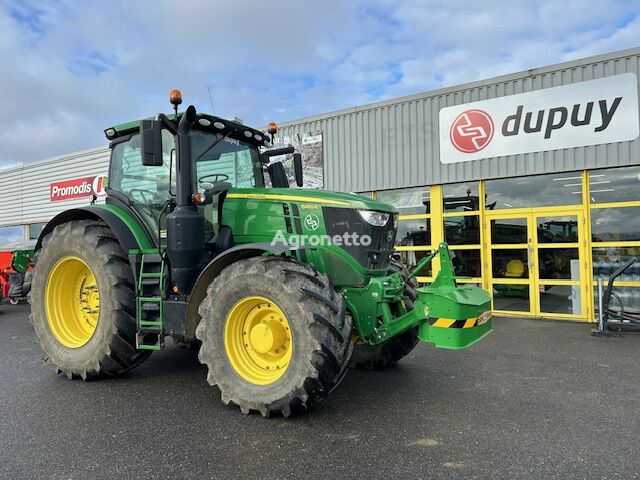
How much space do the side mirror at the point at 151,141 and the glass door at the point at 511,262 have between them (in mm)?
7195

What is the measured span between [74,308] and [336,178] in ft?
23.4

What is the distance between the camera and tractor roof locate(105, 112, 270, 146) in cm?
480

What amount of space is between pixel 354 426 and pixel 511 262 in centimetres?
677

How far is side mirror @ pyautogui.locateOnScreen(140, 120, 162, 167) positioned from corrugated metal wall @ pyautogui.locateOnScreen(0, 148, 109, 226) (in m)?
11.9

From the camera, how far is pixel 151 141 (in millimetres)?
4109

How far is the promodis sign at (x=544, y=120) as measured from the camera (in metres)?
8.15

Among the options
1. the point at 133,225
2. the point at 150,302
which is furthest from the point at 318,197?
the point at 133,225

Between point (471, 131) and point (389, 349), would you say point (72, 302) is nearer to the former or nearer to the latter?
point (389, 349)

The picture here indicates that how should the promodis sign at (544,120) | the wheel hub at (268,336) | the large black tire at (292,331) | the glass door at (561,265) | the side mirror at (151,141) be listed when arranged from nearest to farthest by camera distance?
the large black tire at (292,331) < the wheel hub at (268,336) < the side mirror at (151,141) < the promodis sign at (544,120) < the glass door at (561,265)

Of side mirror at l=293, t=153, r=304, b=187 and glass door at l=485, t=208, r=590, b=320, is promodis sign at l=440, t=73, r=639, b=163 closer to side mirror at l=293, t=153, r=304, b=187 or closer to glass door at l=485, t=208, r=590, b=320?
glass door at l=485, t=208, r=590, b=320

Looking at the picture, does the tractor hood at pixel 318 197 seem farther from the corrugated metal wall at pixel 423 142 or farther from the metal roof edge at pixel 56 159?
the metal roof edge at pixel 56 159

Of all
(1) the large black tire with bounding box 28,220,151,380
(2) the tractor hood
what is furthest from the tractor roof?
(1) the large black tire with bounding box 28,220,151,380

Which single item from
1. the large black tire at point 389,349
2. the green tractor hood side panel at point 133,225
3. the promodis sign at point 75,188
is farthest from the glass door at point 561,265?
the promodis sign at point 75,188

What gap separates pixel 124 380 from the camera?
4922 mm
